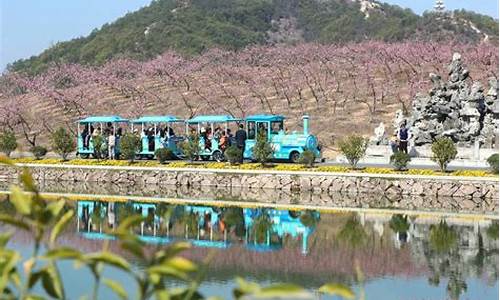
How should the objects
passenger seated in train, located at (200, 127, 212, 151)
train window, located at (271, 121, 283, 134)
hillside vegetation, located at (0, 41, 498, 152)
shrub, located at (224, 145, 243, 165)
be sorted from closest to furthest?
shrub, located at (224, 145, 243, 165) < train window, located at (271, 121, 283, 134) < passenger seated in train, located at (200, 127, 212, 151) < hillside vegetation, located at (0, 41, 498, 152)

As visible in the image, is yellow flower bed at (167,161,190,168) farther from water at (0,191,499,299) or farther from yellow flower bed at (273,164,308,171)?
water at (0,191,499,299)

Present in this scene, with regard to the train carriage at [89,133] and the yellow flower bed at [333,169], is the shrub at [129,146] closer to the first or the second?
the train carriage at [89,133]

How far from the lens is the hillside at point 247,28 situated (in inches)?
2933

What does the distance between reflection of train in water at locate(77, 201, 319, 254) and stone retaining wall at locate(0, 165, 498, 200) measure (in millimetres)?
4321

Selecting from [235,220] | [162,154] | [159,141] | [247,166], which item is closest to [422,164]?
[247,166]

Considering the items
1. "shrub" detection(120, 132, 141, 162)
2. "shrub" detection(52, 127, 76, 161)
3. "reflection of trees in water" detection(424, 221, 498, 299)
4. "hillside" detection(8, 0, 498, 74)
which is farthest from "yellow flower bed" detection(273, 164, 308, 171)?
"hillside" detection(8, 0, 498, 74)

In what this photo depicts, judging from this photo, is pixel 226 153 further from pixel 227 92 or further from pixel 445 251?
pixel 227 92

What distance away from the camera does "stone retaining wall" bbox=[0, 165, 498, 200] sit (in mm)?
22531

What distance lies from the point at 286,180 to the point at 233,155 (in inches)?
102

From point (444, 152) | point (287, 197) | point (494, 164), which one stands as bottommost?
point (287, 197)

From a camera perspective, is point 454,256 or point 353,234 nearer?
point 454,256

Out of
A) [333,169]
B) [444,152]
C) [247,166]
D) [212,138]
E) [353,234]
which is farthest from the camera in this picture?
[212,138]

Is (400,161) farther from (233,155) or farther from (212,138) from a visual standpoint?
(212,138)

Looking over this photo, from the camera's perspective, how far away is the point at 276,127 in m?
28.9
